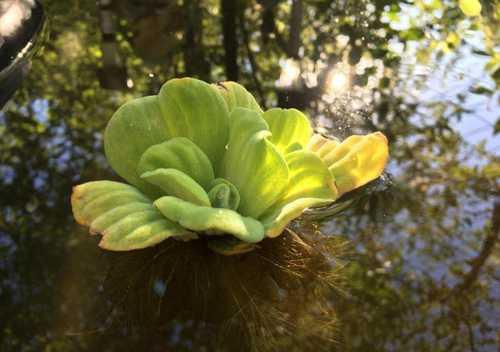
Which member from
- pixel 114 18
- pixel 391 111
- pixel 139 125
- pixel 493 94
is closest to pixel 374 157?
pixel 139 125

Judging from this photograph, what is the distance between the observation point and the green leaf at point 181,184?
29.0 inches

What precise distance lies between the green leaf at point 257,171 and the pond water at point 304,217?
88 millimetres

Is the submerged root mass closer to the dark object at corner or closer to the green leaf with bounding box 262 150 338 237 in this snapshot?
the green leaf with bounding box 262 150 338 237

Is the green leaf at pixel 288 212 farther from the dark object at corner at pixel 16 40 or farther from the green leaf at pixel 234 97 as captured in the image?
the dark object at corner at pixel 16 40

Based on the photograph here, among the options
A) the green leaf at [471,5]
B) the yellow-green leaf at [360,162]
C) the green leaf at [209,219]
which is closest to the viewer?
the green leaf at [209,219]

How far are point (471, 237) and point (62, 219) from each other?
0.64 m

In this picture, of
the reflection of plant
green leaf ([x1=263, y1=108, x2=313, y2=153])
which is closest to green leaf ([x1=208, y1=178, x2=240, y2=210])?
the reflection of plant

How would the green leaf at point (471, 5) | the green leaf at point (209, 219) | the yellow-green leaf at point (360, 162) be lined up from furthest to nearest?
the green leaf at point (471, 5) < the yellow-green leaf at point (360, 162) < the green leaf at point (209, 219)

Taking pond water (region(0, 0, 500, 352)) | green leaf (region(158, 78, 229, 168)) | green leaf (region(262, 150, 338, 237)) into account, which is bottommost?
pond water (region(0, 0, 500, 352))

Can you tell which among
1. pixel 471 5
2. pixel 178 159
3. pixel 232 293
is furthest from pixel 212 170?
pixel 471 5

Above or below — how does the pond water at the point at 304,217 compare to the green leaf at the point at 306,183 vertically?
below

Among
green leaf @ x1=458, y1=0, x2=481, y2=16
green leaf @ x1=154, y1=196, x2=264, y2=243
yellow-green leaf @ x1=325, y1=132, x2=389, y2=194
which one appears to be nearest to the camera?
green leaf @ x1=154, y1=196, x2=264, y2=243

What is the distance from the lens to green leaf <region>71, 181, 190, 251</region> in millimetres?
706

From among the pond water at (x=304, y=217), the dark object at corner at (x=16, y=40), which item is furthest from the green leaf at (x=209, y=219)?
the dark object at corner at (x=16, y=40)
